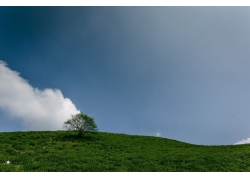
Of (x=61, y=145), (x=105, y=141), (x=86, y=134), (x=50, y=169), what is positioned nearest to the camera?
(x=50, y=169)

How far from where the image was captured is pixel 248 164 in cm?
2189

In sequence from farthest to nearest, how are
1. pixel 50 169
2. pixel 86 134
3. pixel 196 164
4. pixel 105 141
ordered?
pixel 86 134 → pixel 105 141 → pixel 196 164 → pixel 50 169

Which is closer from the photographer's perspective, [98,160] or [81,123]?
[98,160]

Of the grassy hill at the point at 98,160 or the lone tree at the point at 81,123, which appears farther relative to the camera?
the lone tree at the point at 81,123

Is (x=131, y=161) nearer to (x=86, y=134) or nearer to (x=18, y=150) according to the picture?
(x=18, y=150)

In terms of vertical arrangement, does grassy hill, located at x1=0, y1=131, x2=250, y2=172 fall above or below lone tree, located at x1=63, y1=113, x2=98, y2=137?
below

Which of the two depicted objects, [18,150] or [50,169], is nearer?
[50,169]

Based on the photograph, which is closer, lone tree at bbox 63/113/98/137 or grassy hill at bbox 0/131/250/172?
grassy hill at bbox 0/131/250/172

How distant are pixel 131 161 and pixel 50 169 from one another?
24.6 feet

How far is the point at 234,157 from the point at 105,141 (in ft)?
57.2

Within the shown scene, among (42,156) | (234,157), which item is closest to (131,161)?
(42,156)

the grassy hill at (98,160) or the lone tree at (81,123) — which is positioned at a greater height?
the lone tree at (81,123)
